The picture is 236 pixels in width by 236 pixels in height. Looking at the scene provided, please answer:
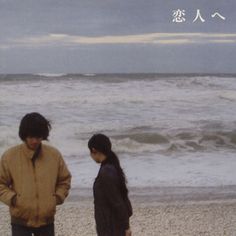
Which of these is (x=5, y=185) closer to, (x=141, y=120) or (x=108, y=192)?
(x=108, y=192)

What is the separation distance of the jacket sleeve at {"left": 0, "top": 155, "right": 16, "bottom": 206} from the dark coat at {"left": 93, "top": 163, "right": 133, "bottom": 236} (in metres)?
0.43

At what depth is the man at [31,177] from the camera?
105 inches

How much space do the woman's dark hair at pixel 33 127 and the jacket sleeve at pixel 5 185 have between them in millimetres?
166

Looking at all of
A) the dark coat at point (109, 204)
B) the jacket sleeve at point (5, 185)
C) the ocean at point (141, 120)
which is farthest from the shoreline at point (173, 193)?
the jacket sleeve at point (5, 185)

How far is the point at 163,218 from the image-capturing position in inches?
208

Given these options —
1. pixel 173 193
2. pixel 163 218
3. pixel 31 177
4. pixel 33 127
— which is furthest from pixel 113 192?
pixel 173 193

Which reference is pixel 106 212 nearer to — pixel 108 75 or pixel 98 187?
pixel 98 187

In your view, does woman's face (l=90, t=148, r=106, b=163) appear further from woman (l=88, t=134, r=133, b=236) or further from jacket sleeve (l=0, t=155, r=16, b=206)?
jacket sleeve (l=0, t=155, r=16, b=206)

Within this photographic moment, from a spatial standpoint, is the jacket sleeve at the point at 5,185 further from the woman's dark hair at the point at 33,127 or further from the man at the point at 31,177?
the woman's dark hair at the point at 33,127

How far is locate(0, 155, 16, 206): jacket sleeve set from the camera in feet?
8.82

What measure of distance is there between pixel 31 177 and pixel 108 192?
397 millimetres

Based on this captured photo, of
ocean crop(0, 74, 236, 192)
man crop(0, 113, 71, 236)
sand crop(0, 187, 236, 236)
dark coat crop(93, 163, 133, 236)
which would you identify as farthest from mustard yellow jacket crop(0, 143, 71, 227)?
ocean crop(0, 74, 236, 192)

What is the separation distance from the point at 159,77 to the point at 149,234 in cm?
2155

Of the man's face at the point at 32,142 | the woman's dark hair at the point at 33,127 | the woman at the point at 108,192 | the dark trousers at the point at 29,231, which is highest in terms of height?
the woman's dark hair at the point at 33,127
